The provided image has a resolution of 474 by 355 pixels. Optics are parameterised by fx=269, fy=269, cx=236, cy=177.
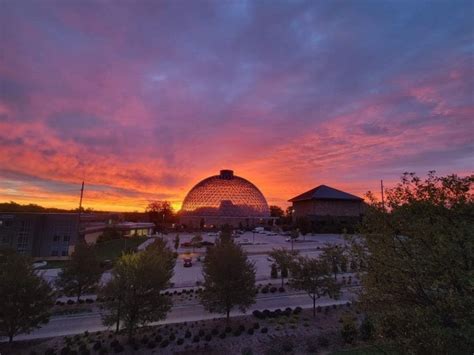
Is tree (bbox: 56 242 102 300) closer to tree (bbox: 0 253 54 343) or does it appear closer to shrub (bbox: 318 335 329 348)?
tree (bbox: 0 253 54 343)

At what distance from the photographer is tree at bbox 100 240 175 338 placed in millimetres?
18281

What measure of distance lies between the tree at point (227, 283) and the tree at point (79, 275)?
12107 mm

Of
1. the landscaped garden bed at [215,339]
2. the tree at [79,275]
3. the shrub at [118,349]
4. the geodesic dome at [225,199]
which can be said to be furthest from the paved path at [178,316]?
the geodesic dome at [225,199]

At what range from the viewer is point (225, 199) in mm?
122938

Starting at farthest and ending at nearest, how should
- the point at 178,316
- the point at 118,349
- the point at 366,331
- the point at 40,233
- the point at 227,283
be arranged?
the point at 40,233 → the point at 178,316 → the point at 227,283 → the point at 366,331 → the point at 118,349

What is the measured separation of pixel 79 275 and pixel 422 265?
2766 cm

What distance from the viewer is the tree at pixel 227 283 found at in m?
20.9

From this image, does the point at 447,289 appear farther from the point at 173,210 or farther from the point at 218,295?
the point at 173,210

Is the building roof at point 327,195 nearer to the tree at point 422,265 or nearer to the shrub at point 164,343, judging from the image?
the shrub at point 164,343

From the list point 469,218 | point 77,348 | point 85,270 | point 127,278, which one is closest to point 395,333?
point 469,218

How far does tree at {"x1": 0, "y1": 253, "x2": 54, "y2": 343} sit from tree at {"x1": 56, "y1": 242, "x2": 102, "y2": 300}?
6794mm

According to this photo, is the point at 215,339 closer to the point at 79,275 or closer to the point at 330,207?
the point at 79,275

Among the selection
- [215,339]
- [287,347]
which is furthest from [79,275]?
[287,347]

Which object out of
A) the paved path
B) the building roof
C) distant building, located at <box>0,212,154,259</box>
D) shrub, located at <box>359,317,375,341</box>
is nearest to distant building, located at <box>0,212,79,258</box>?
distant building, located at <box>0,212,154,259</box>
